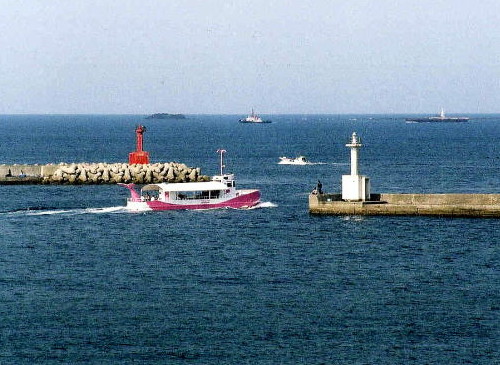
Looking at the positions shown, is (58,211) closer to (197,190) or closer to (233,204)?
(197,190)

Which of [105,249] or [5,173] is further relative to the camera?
[5,173]

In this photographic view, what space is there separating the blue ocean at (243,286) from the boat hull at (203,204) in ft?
4.88

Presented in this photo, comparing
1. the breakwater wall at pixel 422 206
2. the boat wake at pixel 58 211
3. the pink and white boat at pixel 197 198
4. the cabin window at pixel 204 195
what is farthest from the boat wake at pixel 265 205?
the boat wake at pixel 58 211

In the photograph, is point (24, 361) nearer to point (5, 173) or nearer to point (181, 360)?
point (181, 360)

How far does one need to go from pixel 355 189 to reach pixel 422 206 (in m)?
4.72

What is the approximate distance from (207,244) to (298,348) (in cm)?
2591

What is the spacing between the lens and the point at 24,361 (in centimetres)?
3978

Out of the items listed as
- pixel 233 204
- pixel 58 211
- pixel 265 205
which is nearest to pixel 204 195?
pixel 233 204

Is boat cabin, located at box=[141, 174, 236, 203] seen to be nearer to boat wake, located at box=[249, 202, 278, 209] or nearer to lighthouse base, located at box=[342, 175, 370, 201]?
boat wake, located at box=[249, 202, 278, 209]

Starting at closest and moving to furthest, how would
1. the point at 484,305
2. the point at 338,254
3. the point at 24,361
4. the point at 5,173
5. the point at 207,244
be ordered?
the point at 24,361, the point at 484,305, the point at 338,254, the point at 207,244, the point at 5,173

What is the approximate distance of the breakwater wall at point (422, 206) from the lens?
76.1m

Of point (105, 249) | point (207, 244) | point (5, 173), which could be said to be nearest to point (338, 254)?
point (207, 244)

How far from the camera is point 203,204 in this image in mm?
86375

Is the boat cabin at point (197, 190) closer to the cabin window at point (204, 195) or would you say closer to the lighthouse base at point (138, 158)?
the cabin window at point (204, 195)
